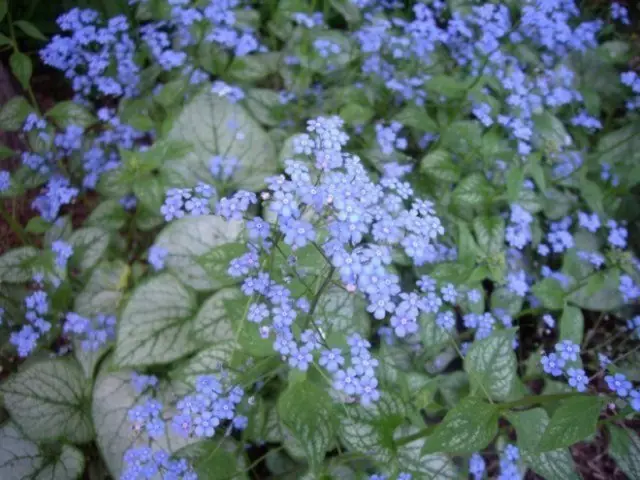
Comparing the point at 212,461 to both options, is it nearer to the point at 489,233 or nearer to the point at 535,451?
the point at 535,451

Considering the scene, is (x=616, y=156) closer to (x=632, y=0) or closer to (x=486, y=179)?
(x=486, y=179)

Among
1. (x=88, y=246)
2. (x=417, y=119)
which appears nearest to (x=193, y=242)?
(x=88, y=246)

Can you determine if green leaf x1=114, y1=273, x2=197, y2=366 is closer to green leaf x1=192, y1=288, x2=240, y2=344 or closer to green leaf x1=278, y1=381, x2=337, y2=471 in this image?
green leaf x1=192, y1=288, x2=240, y2=344

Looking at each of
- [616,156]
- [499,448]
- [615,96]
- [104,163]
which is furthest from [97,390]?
[615,96]

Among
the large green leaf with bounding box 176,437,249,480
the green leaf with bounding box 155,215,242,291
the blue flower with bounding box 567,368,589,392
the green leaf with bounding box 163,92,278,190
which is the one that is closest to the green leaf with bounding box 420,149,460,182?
the green leaf with bounding box 163,92,278,190

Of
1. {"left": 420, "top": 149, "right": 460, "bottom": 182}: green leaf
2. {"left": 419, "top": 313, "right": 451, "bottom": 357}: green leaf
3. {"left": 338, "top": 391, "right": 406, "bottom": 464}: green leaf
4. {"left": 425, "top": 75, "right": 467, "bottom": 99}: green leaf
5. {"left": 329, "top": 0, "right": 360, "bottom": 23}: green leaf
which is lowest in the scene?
{"left": 419, "top": 313, "right": 451, "bottom": 357}: green leaf
